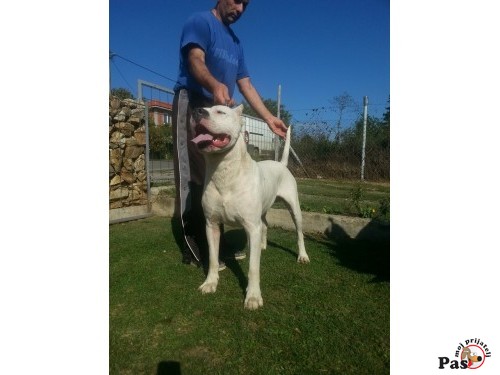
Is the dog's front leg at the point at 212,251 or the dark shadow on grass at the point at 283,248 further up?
the dog's front leg at the point at 212,251

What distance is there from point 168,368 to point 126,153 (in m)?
1.88

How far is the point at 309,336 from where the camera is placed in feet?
4.46

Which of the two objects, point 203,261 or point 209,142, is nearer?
point 209,142

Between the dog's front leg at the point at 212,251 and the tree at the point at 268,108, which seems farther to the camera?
the tree at the point at 268,108

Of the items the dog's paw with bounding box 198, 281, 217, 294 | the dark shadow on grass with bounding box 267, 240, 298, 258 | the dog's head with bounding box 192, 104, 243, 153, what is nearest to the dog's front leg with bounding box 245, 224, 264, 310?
the dog's paw with bounding box 198, 281, 217, 294

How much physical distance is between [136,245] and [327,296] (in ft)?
4.74

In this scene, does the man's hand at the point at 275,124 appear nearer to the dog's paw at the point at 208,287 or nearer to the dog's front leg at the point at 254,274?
the dog's front leg at the point at 254,274

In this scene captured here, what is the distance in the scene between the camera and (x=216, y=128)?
151 centimetres

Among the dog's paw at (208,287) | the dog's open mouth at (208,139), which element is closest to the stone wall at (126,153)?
the dog's open mouth at (208,139)

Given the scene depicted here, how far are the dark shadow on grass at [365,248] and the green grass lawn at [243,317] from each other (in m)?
0.02

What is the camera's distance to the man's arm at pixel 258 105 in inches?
80.0
